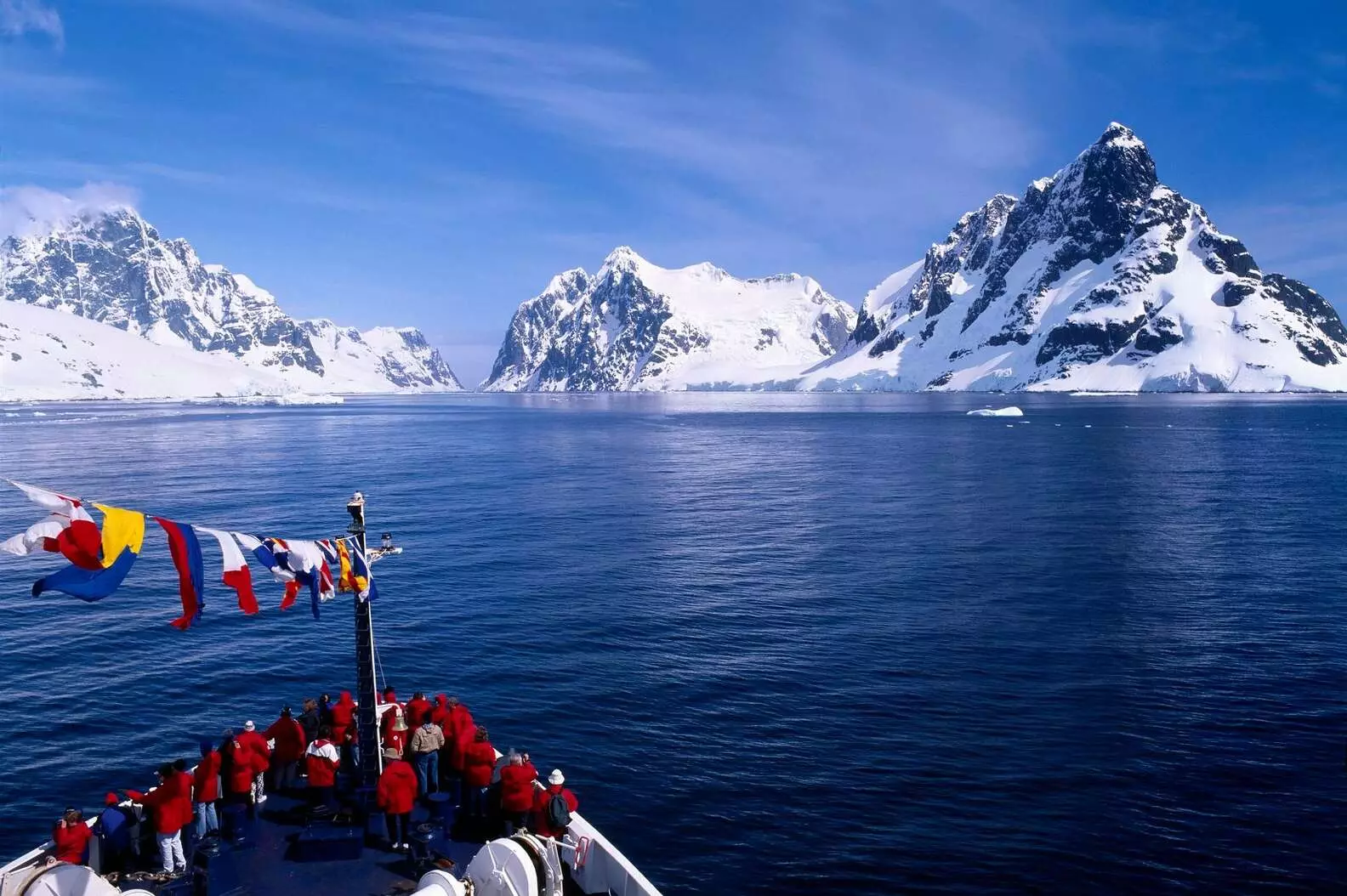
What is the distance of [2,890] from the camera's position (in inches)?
556

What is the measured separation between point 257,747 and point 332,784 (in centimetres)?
176

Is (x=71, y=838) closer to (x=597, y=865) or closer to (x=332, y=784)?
(x=332, y=784)

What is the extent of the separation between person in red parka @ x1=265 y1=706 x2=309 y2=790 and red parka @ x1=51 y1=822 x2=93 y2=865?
13.6 ft

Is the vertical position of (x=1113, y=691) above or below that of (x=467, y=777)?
below

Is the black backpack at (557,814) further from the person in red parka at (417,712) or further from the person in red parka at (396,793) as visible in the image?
the person in red parka at (417,712)

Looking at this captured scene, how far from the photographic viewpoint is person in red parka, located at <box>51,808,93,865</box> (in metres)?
15.7

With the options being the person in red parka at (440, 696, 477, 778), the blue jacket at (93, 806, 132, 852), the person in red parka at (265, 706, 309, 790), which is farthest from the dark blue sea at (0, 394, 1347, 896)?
the blue jacket at (93, 806, 132, 852)

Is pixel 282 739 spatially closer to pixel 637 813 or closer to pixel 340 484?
pixel 637 813

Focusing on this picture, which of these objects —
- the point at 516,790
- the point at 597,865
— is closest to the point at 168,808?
the point at 516,790

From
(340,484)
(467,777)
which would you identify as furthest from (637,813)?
(340,484)

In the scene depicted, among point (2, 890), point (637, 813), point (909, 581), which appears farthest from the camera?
point (909, 581)

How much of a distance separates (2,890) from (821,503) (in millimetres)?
67008

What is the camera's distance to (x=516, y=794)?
57.4ft

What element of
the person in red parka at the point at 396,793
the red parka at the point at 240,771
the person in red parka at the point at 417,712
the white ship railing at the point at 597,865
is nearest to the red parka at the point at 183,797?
the red parka at the point at 240,771
